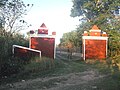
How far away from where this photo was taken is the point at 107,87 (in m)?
13.0

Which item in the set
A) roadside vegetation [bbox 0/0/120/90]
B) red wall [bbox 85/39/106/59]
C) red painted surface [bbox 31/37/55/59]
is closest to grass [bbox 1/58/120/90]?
roadside vegetation [bbox 0/0/120/90]

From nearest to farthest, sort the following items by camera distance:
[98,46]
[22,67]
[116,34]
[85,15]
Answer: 1. [22,67]
2. [116,34]
3. [98,46]
4. [85,15]

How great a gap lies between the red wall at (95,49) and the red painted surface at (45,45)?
4.66m

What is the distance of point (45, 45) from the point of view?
1195 inches

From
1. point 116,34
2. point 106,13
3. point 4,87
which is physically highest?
point 106,13

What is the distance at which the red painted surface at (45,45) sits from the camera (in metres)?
30.2

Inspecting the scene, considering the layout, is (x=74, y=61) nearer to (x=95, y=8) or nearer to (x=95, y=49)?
(x=95, y=49)

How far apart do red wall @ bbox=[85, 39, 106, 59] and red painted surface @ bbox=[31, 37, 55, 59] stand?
4.66 meters

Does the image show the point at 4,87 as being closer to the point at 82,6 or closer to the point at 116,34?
the point at 116,34

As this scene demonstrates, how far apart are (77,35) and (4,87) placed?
103 feet

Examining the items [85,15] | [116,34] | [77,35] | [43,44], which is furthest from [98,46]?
[85,15]

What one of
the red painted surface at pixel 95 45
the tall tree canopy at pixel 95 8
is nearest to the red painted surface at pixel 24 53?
the red painted surface at pixel 95 45

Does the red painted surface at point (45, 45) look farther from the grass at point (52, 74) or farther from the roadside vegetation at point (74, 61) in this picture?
the grass at point (52, 74)

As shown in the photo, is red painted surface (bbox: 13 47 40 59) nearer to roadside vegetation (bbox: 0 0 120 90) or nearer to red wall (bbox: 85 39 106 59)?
roadside vegetation (bbox: 0 0 120 90)
